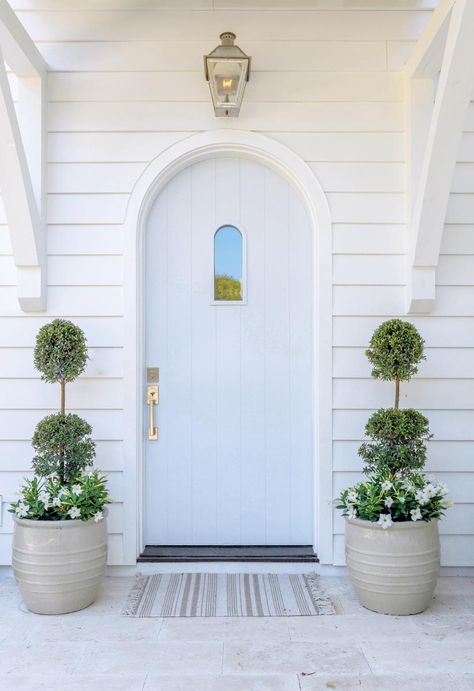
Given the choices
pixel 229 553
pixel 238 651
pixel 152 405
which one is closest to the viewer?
pixel 238 651

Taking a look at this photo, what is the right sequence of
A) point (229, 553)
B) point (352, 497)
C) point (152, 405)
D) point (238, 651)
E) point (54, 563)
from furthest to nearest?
point (152, 405), point (229, 553), point (352, 497), point (54, 563), point (238, 651)

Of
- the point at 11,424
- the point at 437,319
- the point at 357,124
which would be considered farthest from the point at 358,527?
the point at 357,124

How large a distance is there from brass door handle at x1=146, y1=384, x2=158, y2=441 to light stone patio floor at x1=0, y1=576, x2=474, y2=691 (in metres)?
0.88

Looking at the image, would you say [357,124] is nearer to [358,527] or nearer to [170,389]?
[170,389]

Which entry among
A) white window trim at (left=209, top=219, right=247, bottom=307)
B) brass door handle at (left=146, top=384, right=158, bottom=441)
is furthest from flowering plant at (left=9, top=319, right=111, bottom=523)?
white window trim at (left=209, top=219, right=247, bottom=307)

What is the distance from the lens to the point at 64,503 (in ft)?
9.48

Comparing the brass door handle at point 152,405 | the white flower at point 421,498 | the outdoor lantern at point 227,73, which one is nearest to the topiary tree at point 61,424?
the brass door handle at point 152,405

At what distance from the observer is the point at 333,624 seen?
2.78 metres

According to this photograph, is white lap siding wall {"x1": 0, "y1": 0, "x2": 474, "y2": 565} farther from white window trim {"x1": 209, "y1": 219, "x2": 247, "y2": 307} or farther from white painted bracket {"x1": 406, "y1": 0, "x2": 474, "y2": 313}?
white window trim {"x1": 209, "y1": 219, "x2": 247, "y2": 307}

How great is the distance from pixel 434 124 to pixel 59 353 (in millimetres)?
2047

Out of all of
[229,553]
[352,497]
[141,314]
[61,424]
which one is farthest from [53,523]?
[352,497]

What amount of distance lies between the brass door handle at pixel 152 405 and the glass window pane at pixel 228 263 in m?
0.62

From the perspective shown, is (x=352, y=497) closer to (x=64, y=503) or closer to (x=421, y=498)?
(x=421, y=498)

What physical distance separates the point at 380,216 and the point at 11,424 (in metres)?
2.29
